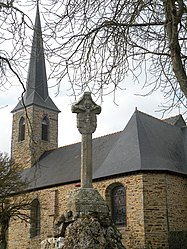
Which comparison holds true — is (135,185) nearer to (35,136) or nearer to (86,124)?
(86,124)

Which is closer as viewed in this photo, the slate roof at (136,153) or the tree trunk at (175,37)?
the tree trunk at (175,37)

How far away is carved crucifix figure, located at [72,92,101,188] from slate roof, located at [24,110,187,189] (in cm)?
806

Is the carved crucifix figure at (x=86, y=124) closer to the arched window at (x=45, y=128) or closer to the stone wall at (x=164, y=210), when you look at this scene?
the stone wall at (x=164, y=210)

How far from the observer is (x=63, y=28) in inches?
202

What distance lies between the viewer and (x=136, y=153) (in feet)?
60.8

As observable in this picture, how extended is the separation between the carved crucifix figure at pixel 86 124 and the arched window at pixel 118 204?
31.4 ft

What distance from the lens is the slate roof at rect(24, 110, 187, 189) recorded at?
18.2 metres

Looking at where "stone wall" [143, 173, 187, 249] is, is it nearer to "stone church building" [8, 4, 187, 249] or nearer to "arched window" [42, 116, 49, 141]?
"stone church building" [8, 4, 187, 249]

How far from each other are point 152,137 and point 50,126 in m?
13.4

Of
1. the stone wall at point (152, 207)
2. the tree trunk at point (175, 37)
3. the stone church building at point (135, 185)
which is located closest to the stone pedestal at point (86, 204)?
the tree trunk at point (175, 37)

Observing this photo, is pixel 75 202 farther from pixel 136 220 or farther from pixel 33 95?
pixel 33 95

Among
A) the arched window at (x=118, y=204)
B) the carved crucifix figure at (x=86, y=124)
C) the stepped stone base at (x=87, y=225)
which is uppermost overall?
the carved crucifix figure at (x=86, y=124)

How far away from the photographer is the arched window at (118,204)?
721 inches

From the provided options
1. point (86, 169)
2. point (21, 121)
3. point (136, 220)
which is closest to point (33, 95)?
point (21, 121)
